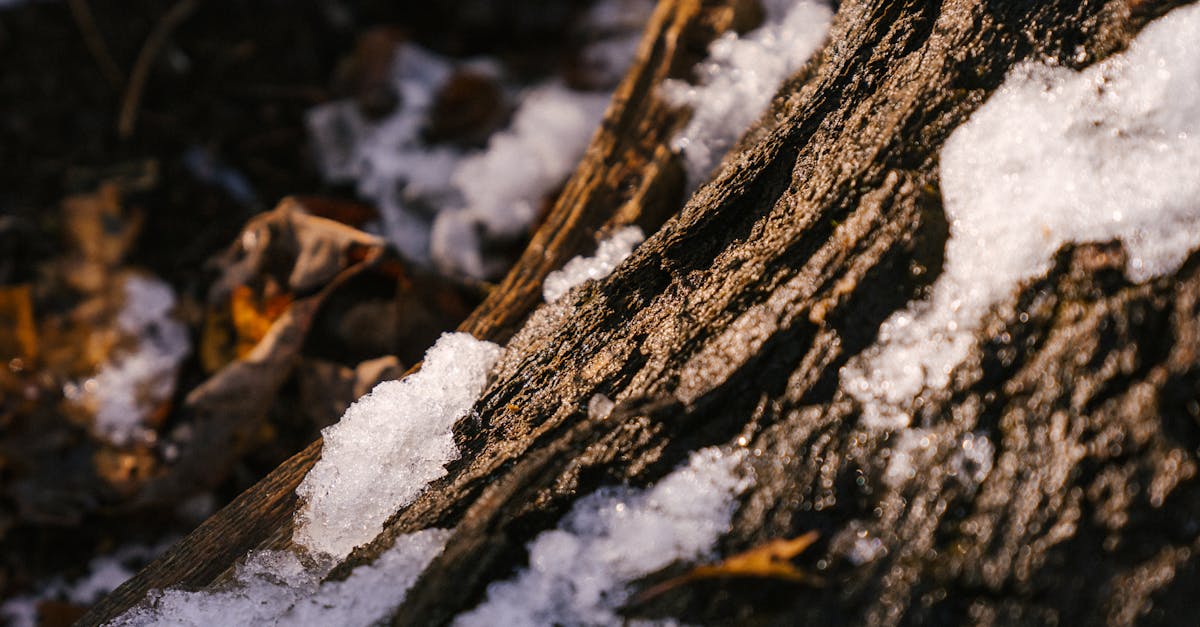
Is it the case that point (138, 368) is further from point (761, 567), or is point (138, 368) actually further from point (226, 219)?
point (761, 567)

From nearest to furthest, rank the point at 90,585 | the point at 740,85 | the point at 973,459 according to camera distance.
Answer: the point at 973,459
the point at 740,85
the point at 90,585

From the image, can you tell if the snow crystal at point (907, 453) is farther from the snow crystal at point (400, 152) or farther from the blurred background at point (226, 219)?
the snow crystal at point (400, 152)

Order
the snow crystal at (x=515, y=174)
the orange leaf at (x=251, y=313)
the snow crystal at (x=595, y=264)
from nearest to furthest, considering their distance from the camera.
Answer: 1. the snow crystal at (x=595, y=264)
2. the orange leaf at (x=251, y=313)
3. the snow crystal at (x=515, y=174)

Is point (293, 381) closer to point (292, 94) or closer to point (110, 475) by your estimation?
point (110, 475)

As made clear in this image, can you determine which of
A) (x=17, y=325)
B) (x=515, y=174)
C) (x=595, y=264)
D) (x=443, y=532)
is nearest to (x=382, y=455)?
(x=443, y=532)

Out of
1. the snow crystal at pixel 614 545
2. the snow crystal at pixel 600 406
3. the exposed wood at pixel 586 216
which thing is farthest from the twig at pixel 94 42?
→ the snow crystal at pixel 614 545

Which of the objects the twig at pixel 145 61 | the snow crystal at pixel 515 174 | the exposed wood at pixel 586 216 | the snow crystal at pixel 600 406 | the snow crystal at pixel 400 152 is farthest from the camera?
the twig at pixel 145 61

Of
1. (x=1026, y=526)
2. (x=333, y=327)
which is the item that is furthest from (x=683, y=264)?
(x=333, y=327)
